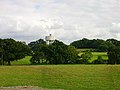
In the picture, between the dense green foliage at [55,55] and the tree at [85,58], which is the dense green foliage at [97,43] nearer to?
the tree at [85,58]

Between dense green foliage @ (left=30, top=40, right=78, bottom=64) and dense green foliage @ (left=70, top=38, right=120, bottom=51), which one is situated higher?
dense green foliage @ (left=70, top=38, right=120, bottom=51)

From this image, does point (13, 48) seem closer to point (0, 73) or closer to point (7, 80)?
point (0, 73)

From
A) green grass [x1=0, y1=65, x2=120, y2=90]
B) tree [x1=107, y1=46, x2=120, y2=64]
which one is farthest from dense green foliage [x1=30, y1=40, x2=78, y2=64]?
green grass [x1=0, y1=65, x2=120, y2=90]

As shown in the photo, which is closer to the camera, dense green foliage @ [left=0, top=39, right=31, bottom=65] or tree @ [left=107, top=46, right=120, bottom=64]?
tree @ [left=107, top=46, right=120, bottom=64]

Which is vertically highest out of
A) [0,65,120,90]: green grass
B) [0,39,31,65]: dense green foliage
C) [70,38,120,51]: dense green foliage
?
[70,38,120,51]: dense green foliage

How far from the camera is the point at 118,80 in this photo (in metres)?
44.3

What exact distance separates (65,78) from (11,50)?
196 feet

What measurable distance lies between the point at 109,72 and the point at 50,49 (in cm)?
5272

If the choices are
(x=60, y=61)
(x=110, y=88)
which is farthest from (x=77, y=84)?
(x=60, y=61)

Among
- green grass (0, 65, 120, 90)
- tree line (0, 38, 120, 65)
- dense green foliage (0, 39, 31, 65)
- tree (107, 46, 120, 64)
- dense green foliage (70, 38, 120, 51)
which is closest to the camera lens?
green grass (0, 65, 120, 90)

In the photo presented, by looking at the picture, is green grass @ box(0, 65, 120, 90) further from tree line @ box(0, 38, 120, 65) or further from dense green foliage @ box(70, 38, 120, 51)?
dense green foliage @ box(70, 38, 120, 51)

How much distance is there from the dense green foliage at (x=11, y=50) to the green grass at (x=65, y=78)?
4676cm

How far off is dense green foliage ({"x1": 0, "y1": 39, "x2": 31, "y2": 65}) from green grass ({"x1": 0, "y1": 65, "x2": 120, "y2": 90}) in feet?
153

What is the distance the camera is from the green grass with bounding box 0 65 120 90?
40.5 metres
